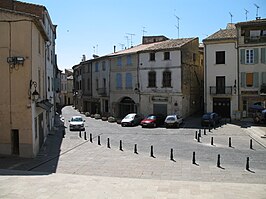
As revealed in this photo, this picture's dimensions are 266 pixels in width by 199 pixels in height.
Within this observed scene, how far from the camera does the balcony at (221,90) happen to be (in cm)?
3406

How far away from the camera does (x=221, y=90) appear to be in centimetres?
3453

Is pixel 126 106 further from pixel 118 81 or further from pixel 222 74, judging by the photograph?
pixel 222 74

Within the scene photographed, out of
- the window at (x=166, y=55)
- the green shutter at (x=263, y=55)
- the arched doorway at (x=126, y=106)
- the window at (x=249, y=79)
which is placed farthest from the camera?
the arched doorway at (x=126, y=106)

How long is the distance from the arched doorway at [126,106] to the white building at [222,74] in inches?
372

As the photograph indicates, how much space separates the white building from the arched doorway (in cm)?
945

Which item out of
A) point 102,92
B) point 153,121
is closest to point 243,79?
point 153,121

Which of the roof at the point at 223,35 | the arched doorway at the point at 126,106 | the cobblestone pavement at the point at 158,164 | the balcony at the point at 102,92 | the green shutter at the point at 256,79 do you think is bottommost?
the cobblestone pavement at the point at 158,164

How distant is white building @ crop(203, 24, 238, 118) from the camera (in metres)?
33.9

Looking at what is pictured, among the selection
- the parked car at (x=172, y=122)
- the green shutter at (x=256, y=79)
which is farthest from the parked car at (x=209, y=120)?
the green shutter at (x=256, y=79)

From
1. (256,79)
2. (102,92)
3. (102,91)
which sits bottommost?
(102,92)

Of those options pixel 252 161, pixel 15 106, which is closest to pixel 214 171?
pixel 252 161

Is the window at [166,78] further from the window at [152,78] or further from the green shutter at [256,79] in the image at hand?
the green shutter at [256,79]

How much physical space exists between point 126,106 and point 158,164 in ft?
80.8

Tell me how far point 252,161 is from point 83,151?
33.6ft
